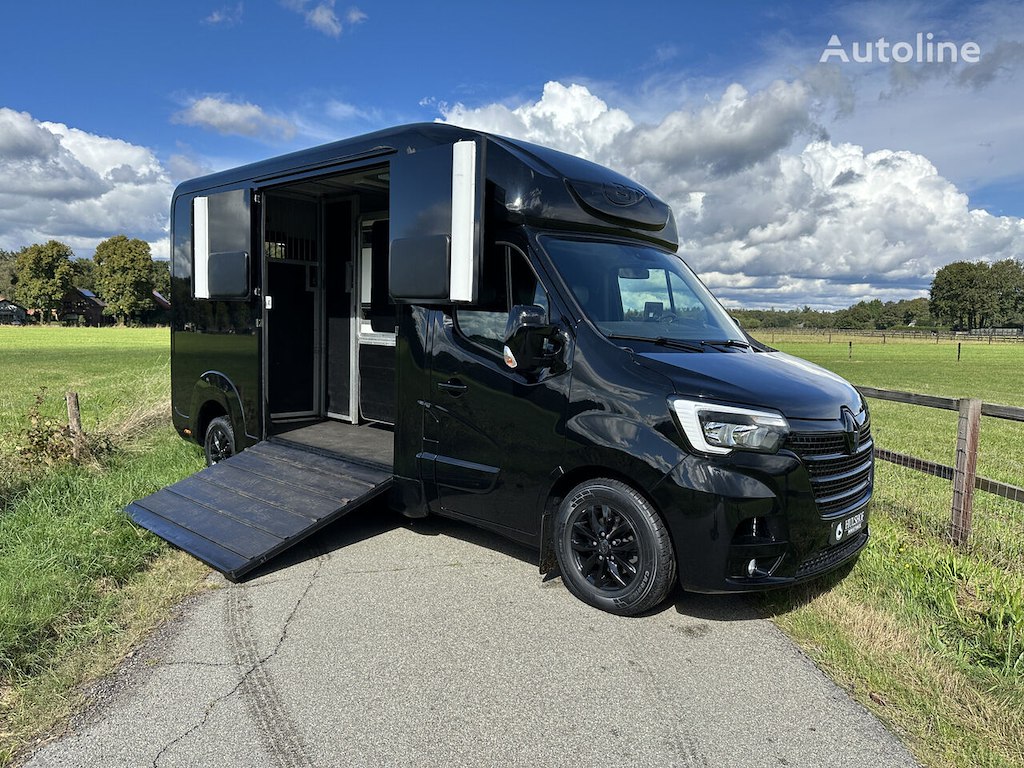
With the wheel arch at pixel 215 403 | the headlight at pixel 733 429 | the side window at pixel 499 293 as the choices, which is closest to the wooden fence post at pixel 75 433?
the wheel arch at pixel 215 403

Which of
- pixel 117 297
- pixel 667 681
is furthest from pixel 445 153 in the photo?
pixel 117 297

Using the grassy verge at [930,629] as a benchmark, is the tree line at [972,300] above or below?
above

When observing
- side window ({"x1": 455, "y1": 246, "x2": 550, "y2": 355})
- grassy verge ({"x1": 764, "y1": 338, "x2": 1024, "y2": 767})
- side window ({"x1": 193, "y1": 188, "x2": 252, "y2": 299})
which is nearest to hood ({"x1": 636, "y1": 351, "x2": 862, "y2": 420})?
side window ({"x1": 455, "y1": 246, "x2": 550, "y2": 355})

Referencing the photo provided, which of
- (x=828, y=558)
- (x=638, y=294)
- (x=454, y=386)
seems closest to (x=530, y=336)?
(x=454, y=386)

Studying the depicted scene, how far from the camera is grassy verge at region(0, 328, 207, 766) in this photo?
3.37m

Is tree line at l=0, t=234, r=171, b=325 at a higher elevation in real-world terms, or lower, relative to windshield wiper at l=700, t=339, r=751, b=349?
higher

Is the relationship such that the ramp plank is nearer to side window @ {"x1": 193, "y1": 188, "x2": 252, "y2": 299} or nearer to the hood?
side window @ {"x1": 193, "y1": 188, "x2": 252, "y2": 299}

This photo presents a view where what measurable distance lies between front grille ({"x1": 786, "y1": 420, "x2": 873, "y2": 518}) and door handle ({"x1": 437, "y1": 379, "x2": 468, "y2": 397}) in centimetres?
215

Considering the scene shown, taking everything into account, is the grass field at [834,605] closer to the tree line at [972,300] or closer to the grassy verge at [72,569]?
the grassy verge at [72,569]

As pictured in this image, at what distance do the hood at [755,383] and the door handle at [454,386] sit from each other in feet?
4.43

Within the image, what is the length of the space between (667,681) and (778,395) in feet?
5.27

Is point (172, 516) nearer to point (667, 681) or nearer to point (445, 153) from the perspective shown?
point (445, 153)

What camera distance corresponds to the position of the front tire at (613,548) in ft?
13.2

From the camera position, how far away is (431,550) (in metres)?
5.40
